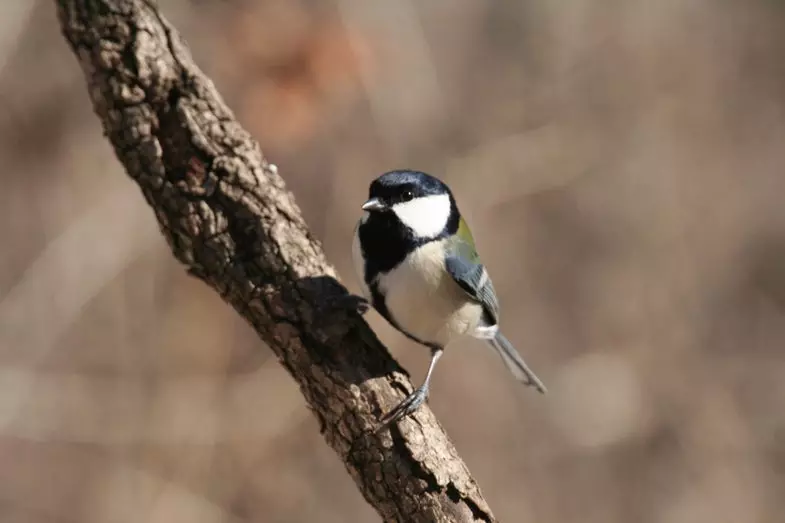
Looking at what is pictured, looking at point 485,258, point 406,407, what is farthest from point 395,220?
point 485,258

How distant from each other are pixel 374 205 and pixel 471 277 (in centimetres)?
29

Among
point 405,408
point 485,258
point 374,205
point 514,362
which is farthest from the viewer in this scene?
point 485,258

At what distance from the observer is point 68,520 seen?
2.88 meters

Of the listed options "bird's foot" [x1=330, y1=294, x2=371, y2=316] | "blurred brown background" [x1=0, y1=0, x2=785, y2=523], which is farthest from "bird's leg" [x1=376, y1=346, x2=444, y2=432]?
"blurred brown background" [x1=0, y1=0, x2=785, y2=523]

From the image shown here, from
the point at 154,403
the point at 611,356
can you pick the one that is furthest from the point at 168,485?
the point at 611,356

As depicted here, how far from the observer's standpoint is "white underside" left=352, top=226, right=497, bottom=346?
175cm

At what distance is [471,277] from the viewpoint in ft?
6.04

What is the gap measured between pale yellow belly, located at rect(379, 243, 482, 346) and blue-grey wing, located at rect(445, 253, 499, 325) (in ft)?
0.05

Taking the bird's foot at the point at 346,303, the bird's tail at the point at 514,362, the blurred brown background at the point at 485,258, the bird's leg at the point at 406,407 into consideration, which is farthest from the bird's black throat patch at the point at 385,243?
the blurred brown background at the point at 485,258

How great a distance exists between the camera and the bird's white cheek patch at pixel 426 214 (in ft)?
5.88

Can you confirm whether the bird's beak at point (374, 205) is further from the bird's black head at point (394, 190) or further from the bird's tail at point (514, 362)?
the bird's tail at point (514, 362)

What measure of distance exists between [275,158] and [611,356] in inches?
67.4

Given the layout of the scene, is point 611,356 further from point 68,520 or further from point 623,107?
point 68,520

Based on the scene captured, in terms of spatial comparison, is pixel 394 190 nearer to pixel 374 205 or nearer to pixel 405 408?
pixel 374 205
